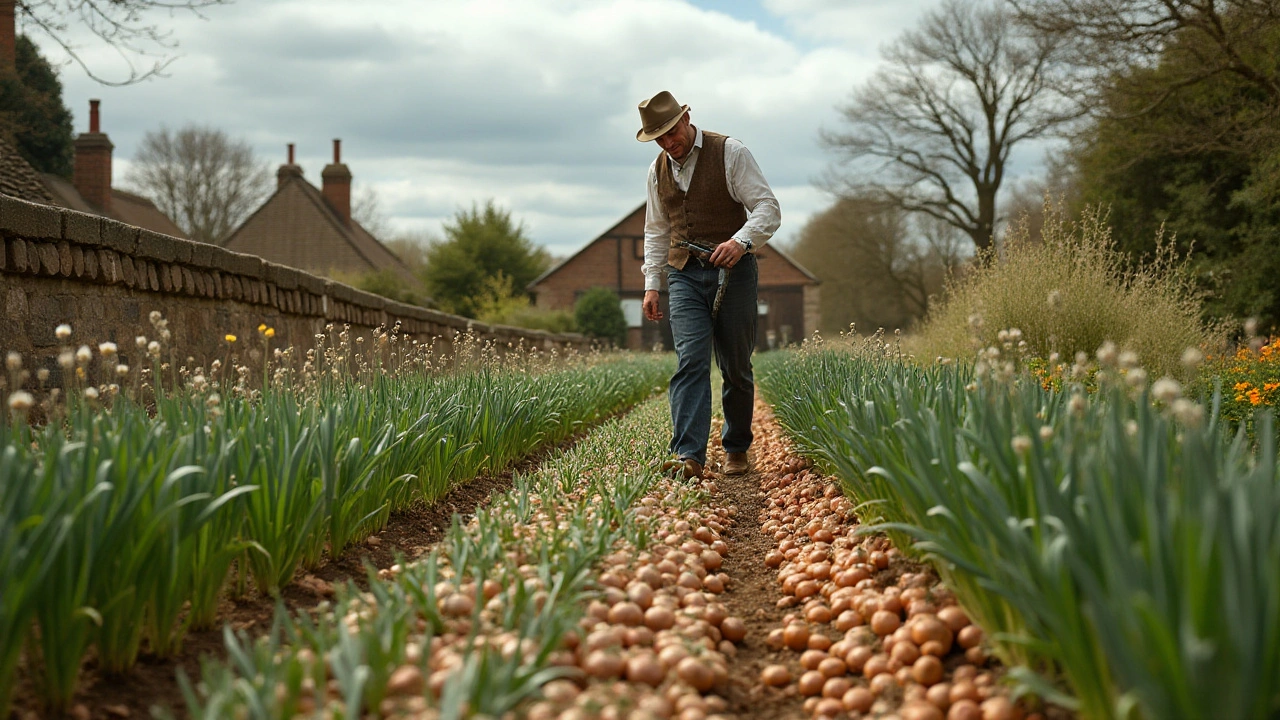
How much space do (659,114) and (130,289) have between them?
291 centimetres

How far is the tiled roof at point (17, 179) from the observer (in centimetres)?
1402

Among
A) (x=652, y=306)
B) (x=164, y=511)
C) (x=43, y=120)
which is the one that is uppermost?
(x=43, y=120)

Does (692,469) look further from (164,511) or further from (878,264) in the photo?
(878,264)

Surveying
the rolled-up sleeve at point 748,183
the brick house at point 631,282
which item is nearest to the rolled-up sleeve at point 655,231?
the rolled-up sleeve at point 748,183

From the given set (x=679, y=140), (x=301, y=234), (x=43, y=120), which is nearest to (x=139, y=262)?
(x=679, y=140)

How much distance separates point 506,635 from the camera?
2053 mm

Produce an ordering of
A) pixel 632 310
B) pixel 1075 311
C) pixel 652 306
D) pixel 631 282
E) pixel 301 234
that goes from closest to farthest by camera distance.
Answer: pixel 652 306 < pixel 1075 311 < pixel 301 234 < pixel 632 310 < pixel 631 282

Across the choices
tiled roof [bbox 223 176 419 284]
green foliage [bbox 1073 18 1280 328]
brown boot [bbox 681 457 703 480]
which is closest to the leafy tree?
tiled roof [bbox 223 176 419 284]

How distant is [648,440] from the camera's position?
212 inches

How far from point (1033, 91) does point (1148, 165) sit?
12.2 m

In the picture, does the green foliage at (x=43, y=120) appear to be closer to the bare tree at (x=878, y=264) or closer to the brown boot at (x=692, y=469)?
the brown boot at (x=692, y=469)

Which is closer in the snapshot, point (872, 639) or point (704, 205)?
point (872, 639)

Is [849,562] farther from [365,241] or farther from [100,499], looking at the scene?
[365,241]

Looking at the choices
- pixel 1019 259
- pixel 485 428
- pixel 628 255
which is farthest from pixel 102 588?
pixel 628 255
